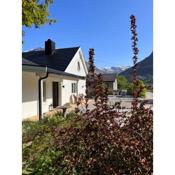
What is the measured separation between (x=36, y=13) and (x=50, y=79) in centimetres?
836

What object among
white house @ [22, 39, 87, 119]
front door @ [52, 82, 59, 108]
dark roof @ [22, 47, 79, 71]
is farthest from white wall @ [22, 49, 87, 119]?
dark roof @ [22, 47, 79, 71]

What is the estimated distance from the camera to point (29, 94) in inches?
430

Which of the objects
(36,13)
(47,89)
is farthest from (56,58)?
(36,13)

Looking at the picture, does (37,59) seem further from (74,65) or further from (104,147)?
(104,147)

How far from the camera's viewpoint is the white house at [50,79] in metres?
10.4

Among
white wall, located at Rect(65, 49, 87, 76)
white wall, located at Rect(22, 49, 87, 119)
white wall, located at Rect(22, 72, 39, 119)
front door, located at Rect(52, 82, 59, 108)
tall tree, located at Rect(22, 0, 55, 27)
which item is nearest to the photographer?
tall tree, located at Rect(22, 0, 55, 27)

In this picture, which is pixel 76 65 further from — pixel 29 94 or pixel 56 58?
pixel 29 94

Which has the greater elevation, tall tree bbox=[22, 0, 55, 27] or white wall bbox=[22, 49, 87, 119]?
tall tree bbox=[22, 0, 55, 27]

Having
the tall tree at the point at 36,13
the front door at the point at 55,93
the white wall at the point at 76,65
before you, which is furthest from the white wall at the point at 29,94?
the white wall at the point at 76,65

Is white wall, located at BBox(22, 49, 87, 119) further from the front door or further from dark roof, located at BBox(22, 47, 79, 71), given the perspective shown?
dark roof, located at BBox(22, 47, 79, 71)

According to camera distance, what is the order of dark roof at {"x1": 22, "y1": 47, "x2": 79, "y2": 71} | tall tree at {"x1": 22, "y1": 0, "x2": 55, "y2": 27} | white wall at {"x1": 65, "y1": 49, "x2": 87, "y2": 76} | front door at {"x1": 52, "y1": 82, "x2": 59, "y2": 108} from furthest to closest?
1. white wall at {"x1": 65, "y1": 49, "x2": 87, "y2": 76}
2. dark roof at {"x1": 22, "y1": 47, "x2": 79, "y2": 71}
3. front door at {"x1": 52, "y1": 82, "x2": 59, "y2": 108}
4. tall tree at {"x1": 22, "y1": 0, "x2": 55, "y2": 27}

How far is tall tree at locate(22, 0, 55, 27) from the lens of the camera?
18.8 ft

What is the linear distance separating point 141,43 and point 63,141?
0.92m

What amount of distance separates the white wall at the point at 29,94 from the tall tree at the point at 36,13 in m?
3.94
